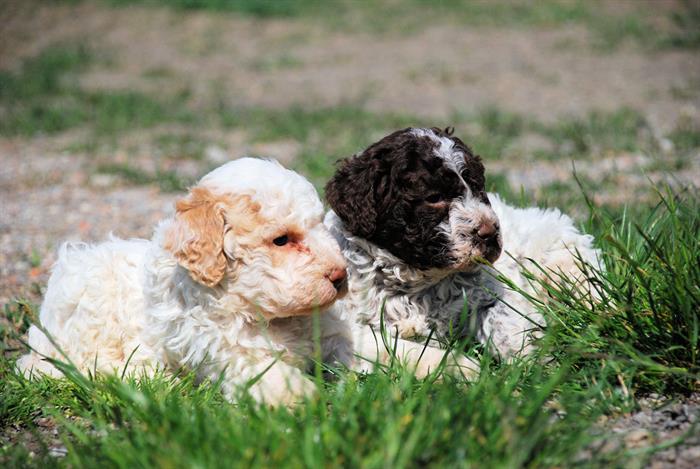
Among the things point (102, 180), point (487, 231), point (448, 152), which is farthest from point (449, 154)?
point (102, 180)

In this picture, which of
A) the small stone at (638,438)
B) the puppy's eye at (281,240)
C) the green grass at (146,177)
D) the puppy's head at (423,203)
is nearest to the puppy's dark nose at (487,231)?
the puppy's head at (423,203)

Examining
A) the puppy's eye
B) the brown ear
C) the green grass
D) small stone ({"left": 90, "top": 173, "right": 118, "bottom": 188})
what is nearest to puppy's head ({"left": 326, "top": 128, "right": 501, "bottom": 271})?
the puppy's eye

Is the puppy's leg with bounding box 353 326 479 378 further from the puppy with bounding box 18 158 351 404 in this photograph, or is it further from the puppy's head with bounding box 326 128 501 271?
the puppy's head with bounding box 326 128 501 271

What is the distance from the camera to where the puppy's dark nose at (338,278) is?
3363mm

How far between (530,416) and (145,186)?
6642mm

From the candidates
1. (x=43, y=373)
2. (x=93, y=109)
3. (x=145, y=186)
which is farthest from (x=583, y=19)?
(x=43, y=373)

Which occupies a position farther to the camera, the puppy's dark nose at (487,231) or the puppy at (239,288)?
the puppy's dark nose at (487,231)

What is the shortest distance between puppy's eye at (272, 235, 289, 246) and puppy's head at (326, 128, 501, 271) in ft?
2.10

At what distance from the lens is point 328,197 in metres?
4.16

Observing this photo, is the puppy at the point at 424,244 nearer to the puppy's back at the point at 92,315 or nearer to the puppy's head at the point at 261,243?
the puppy's head at the point at 261,243

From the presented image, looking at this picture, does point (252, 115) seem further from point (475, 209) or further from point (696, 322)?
point (696, 322)

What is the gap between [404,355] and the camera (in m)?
3.65

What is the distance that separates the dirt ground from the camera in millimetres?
7336

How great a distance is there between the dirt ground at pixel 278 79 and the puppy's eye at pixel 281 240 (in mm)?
1713
